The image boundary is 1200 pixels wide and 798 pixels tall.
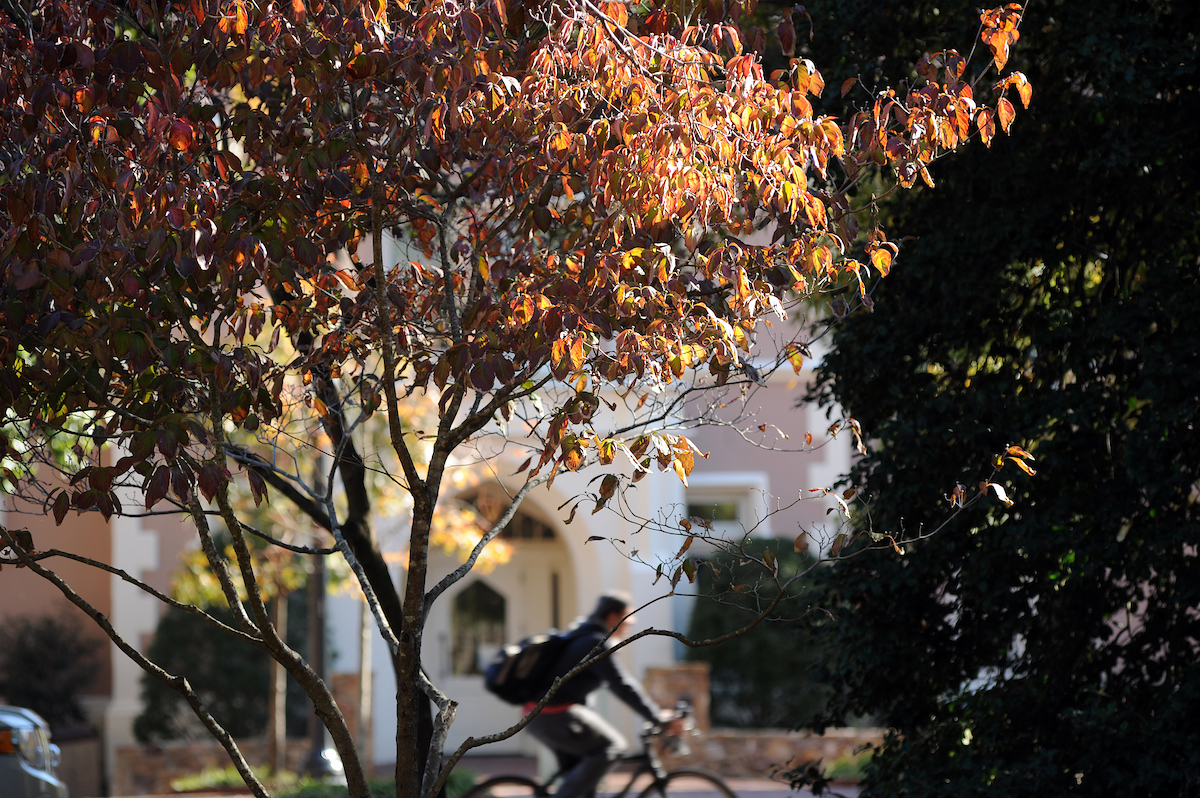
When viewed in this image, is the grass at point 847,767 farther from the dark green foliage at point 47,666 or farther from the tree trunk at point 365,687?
the dark green foliage at point 47,666

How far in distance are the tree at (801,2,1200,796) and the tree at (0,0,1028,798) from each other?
1788 mm

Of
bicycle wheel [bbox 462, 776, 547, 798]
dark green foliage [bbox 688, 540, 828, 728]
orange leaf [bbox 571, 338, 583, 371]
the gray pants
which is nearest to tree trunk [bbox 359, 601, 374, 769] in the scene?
dark green foliage [bbox 688, 540, 828, 728]

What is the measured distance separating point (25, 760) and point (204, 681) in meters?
5.87

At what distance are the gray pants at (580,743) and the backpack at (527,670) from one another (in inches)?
7.0

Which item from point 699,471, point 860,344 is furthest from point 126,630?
point 860,344

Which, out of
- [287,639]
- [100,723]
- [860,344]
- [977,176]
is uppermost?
[977,176]

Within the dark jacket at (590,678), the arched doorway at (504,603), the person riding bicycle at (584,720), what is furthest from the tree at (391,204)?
the arched doorway at (504,603)

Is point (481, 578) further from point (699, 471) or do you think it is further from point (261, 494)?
point (261, 494)

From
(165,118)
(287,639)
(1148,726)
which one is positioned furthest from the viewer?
(287,639)

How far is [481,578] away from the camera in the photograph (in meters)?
15.7

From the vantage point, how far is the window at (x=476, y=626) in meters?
15.6

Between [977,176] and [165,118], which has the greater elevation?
[977,176]

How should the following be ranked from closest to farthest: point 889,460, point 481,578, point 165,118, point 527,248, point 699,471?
1. point 165,118
2. point 527,248
3. point 889,460
4. point 699,471
5. point 481,578

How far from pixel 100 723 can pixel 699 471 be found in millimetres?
7592
